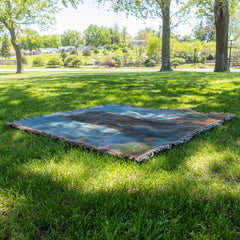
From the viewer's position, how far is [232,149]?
7.95 ft

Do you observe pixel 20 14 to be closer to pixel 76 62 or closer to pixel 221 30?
pixel 221 30

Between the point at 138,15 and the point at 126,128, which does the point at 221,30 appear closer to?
the point at 138,15

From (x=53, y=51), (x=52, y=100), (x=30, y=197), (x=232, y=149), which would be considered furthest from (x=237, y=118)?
(x=53, y=51)

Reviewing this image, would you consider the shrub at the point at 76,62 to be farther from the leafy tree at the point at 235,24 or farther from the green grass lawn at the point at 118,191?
the green grass lawn at the point at 118,191

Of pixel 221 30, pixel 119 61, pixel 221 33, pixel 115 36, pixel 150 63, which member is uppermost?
pixel 115 36

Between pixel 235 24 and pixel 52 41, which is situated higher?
pixel 52 41

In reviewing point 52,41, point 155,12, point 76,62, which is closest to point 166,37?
point 155,12

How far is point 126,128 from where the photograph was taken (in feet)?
10.5

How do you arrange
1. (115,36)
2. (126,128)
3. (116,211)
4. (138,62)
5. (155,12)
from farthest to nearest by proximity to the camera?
(115,36) → (138,62) → (155,12) → (126,128) → (116,211)

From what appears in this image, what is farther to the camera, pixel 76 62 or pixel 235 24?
pixel 76 62

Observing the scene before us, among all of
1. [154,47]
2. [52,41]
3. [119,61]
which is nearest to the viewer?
[119,61]

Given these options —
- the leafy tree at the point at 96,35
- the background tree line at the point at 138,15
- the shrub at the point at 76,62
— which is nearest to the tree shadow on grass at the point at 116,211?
the background tree line at the point at 138,15

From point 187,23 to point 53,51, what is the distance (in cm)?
8839

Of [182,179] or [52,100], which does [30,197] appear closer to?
[182,179]
